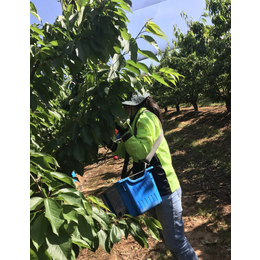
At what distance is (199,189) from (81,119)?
3.75 metres

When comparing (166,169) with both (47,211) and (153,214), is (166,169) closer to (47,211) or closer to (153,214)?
(153,214)

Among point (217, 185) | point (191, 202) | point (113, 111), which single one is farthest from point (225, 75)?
point (113, 111)

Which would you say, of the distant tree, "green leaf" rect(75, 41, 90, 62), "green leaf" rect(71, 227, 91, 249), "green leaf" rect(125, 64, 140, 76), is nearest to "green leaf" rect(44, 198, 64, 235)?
"green leaf" rect(71, 227, 91, 249)

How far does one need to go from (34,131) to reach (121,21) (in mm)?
1047

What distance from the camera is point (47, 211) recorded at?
714 millimetres


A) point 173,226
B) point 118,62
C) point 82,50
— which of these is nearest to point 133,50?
point 118,62

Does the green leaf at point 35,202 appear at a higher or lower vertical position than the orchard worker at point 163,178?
higher

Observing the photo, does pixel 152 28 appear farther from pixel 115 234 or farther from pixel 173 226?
pixel 173 226

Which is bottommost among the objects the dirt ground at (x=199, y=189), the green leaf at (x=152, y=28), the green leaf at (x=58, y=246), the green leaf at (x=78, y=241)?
the dirt ground at (x=199, y=189)

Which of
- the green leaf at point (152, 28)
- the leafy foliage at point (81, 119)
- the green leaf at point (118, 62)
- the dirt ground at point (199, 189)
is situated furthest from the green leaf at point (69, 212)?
the dirt ground at point (199, 189)

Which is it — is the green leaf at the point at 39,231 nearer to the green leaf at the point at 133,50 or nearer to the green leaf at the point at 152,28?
the green leaf at the point at 133,50

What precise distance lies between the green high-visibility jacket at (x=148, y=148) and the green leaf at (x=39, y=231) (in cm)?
109

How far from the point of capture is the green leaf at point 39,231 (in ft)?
2.27

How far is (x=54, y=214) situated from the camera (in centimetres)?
72
